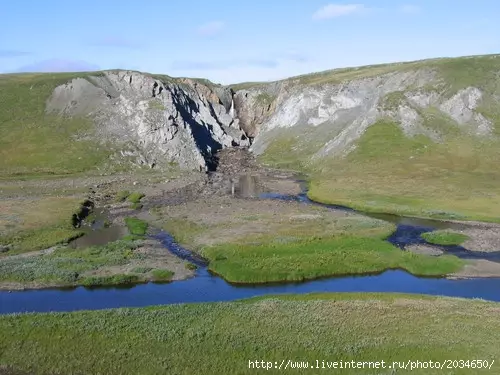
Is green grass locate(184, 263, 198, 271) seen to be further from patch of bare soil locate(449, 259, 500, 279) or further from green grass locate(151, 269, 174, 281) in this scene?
patch of bare soil locate(449, 259, 500, 279)

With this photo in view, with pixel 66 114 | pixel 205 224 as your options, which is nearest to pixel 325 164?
pixel 205 224

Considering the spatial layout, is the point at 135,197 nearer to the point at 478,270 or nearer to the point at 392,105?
the point at 478,270

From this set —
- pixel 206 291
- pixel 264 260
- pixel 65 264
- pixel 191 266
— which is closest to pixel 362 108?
pixel 264 260

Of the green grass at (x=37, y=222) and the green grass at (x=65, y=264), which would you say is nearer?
the green grass at (x=65, y=264)

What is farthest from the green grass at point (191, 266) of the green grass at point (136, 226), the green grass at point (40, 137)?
the green grass at point (40, 137)

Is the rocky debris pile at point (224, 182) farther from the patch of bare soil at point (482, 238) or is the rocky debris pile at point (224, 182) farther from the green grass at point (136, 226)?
the patch of bare soil at point (482, 238)

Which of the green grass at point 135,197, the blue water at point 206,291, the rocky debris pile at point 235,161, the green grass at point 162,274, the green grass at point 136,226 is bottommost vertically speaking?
the blue water at point 206,291
